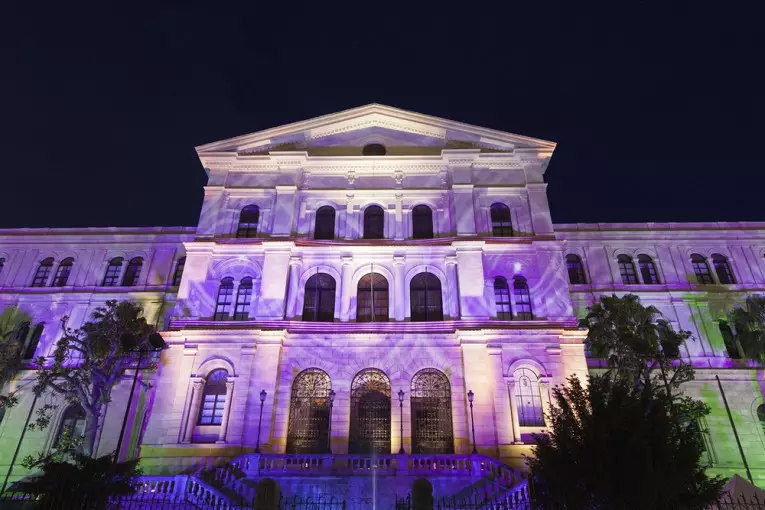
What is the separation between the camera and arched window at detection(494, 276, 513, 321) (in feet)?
91.1

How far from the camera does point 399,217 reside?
30.3 metres

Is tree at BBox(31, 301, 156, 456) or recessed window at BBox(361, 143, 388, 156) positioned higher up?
recessed window at BBox(361, 143, 388, 156)

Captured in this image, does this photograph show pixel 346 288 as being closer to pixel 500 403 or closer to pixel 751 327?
pixel 500 403

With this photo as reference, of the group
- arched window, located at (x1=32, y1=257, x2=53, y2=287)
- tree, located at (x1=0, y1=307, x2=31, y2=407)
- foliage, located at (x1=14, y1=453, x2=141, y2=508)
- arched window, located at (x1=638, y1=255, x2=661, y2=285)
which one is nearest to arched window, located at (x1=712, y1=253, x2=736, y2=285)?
arched window, located at (x1=638, y1=255, x2=661, y2=285)

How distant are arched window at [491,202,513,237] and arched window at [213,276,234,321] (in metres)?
14.3

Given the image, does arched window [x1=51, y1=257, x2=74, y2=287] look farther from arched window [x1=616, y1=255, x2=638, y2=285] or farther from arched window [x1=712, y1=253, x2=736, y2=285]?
arched window [x1=712, y1=253, x2=736, y2=285]

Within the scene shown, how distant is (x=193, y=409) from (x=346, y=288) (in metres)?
9.17

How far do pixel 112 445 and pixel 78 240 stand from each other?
14.2 meters

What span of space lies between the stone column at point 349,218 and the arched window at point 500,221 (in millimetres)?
7661

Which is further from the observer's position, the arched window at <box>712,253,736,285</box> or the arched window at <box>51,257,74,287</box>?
the arched window at <box>51,257,74,287</box>

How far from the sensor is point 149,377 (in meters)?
30.9

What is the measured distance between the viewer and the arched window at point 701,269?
34.3 m

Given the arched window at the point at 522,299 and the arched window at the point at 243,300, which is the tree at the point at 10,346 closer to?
the arched window at the point at 243,300

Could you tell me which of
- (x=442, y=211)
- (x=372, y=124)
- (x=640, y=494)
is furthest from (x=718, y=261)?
(x=640, y=494)
